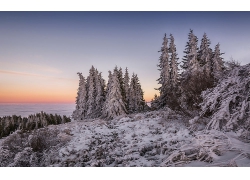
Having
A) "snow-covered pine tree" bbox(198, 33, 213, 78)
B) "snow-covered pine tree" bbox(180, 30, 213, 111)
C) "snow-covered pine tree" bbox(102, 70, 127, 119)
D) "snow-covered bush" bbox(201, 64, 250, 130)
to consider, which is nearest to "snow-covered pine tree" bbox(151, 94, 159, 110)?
"snow-covered pine tree" bbox(180, 30, 213, 111)

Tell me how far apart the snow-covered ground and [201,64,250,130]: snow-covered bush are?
38 centimetres

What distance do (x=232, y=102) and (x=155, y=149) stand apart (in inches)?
104

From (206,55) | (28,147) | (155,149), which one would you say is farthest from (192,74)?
(28,147)

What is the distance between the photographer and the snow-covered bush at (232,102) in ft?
18.1

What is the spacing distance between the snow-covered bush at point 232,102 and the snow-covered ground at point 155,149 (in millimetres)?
377

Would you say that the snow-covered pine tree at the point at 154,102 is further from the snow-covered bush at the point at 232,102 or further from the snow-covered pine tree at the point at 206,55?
the snow-covered bush at the point at 232,102

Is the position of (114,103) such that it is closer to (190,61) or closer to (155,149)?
(190,61)

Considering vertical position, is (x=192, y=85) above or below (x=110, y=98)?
above

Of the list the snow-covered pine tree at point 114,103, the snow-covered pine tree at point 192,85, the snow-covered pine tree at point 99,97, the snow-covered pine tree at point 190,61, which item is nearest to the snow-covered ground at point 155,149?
the snow-covered pine tree at point 192,85

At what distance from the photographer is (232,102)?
19.2 feet

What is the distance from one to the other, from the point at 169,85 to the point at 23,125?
27.5 ft

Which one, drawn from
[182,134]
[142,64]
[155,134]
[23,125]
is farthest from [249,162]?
[23,125]
